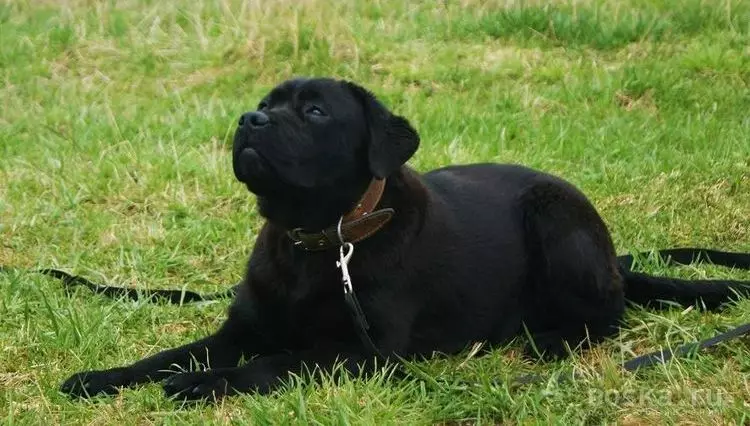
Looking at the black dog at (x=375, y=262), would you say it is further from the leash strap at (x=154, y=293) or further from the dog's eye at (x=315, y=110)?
the leash strap at (x=154, y=293)

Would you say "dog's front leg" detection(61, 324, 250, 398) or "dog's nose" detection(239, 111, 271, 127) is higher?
"dog's nose" detection(239, 111, 271, 127)

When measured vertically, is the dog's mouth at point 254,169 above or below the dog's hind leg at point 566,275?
above

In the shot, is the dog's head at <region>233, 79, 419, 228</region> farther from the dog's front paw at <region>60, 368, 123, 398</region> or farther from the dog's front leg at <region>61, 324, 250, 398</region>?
the dog's front paw at <region>60, 368, 123, 398</region>

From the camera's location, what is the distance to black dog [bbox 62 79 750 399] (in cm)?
305

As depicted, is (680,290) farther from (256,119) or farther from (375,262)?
(256,119)

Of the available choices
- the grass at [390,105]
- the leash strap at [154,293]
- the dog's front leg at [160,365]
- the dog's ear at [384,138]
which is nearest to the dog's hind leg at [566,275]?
the grass at [390,105]

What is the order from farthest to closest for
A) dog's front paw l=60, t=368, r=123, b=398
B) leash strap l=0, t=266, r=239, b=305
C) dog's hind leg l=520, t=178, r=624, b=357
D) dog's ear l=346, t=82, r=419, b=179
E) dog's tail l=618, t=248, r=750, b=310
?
leash strap l=0, t=266, r=239, b=305 < dog's tail l=618, t=248, r=750, b=310 < dog's hind leg l=520, t=178, r=624, b=357 < dog's ear l=346, t=82, r=419, b=179 < dog's front paw l=60, t=368, r=123, b=398

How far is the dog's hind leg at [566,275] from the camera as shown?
11.4ft

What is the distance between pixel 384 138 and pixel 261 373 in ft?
2.65

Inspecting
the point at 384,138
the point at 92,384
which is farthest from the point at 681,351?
the point at 92,384

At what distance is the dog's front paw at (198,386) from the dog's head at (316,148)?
551 mm

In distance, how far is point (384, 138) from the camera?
3152mm

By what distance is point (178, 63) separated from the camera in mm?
7637

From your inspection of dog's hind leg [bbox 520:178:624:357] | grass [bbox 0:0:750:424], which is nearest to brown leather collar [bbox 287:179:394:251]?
grass [bbox 0:0:750:424]
